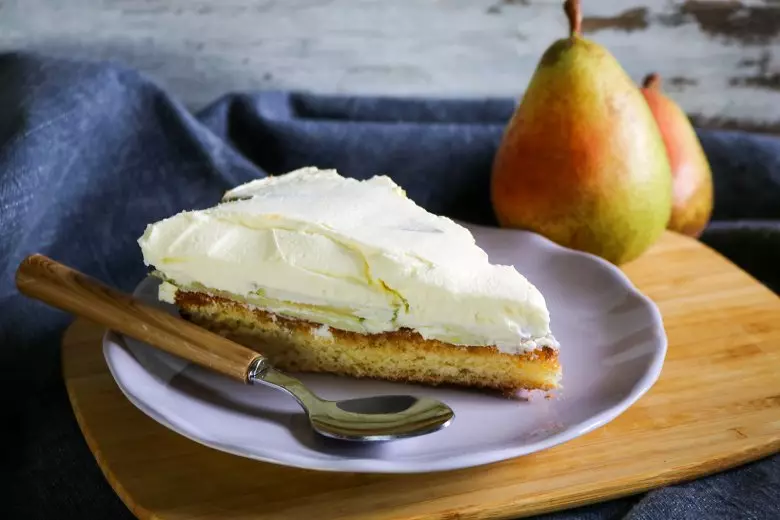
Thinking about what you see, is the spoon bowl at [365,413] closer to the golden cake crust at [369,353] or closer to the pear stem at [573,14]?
the golden cake crust at [369,353]

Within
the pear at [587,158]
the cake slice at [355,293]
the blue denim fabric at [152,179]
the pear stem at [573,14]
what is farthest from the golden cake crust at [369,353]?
the pear stem at [573,14]

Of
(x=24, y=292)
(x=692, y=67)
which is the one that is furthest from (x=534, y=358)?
(x=692, y=67)

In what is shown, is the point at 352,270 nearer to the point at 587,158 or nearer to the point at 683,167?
the point at 587,158

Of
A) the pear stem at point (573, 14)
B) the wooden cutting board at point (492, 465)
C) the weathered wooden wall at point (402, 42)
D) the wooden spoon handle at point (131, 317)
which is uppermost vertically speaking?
the pear stem at point (573, 14)

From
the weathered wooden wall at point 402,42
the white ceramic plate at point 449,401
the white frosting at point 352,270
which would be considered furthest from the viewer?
the weathered wooden wall at point 402,42

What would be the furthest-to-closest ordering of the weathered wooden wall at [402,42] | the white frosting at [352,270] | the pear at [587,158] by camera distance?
1. the weathered wooden wall at [402,42]
2. the pear at [587,158]
3. the white frosting at [352,270]
